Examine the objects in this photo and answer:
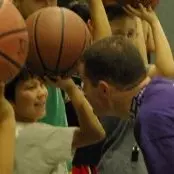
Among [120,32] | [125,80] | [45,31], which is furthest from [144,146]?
[120,32]

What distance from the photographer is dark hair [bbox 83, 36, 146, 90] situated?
171 cm

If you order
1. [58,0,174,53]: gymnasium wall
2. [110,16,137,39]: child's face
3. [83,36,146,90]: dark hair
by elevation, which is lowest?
[58,0,174,53]: gymnasium wall

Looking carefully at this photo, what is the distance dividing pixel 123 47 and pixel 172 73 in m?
0.66

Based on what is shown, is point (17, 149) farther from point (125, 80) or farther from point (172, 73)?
point (172, 73)

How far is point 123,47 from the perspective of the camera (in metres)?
1.75

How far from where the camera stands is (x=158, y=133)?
59.9 inches

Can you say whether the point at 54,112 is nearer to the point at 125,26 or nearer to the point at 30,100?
the point at 30,100

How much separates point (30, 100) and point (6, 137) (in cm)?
40

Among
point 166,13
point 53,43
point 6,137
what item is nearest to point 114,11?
point 53,43

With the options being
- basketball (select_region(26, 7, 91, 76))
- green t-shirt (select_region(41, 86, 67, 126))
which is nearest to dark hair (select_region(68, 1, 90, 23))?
green t-shirt (select_region(41, 86, 67, 126))

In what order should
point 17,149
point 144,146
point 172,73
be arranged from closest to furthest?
point 144,146, point 17,149, point 172,73

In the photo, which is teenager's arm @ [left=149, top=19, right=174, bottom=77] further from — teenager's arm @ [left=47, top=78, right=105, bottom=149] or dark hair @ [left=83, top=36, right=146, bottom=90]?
dark hair @ [left=83, top=36, right=146, bottom=90]

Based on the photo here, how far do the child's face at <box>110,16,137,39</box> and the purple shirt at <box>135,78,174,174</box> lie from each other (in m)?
0.95

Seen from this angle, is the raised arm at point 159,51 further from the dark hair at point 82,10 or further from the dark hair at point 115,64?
the dark hair at point 115,64
